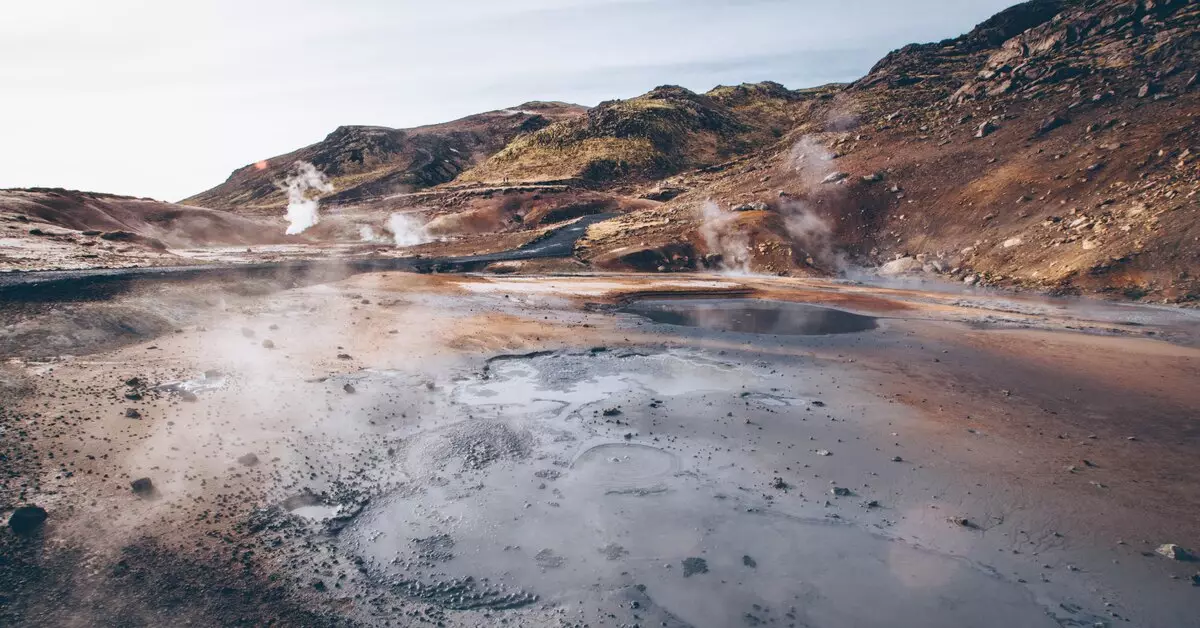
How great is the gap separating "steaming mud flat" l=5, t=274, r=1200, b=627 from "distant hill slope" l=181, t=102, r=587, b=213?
73957 mm

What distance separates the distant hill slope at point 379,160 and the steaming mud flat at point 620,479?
73957 millimetres

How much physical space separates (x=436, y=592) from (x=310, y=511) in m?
2.81

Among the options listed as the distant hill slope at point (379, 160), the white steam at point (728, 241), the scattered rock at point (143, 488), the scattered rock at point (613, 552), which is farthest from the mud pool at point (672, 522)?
the distant hill slope at point (379, 160)

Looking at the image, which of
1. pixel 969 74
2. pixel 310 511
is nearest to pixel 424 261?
pixel 310 511

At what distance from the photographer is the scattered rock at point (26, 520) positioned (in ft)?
23.5

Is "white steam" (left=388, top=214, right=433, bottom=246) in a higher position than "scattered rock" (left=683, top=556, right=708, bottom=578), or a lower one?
higher

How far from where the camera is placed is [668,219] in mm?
43719

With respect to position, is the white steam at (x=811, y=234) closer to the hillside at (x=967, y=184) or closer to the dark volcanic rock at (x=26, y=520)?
the hillside at (x=967, y=184)

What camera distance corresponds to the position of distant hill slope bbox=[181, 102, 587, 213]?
85.8 metres

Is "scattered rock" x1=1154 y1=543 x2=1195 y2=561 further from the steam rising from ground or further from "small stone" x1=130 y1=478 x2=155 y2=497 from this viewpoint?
the steam rising from ground

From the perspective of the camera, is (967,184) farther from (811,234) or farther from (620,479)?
(620,479)

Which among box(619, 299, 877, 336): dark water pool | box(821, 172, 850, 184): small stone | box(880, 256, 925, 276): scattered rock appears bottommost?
box(619, 299, 877, 336): dark water pool

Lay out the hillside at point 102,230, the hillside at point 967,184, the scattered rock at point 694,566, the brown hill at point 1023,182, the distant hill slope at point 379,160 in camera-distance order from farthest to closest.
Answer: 1. the distant hill slope at point 379,160
2. the hillside at point 967,184
3. the brown hill at point 1023,182
4. the hillside at point 102,230
5. the scattered rock at point 694,566

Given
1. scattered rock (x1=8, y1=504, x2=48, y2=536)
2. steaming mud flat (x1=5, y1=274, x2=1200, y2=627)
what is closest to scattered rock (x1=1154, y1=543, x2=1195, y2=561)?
steaming mud flat (x1=5, y1=274, x2=1200, y2=627)
